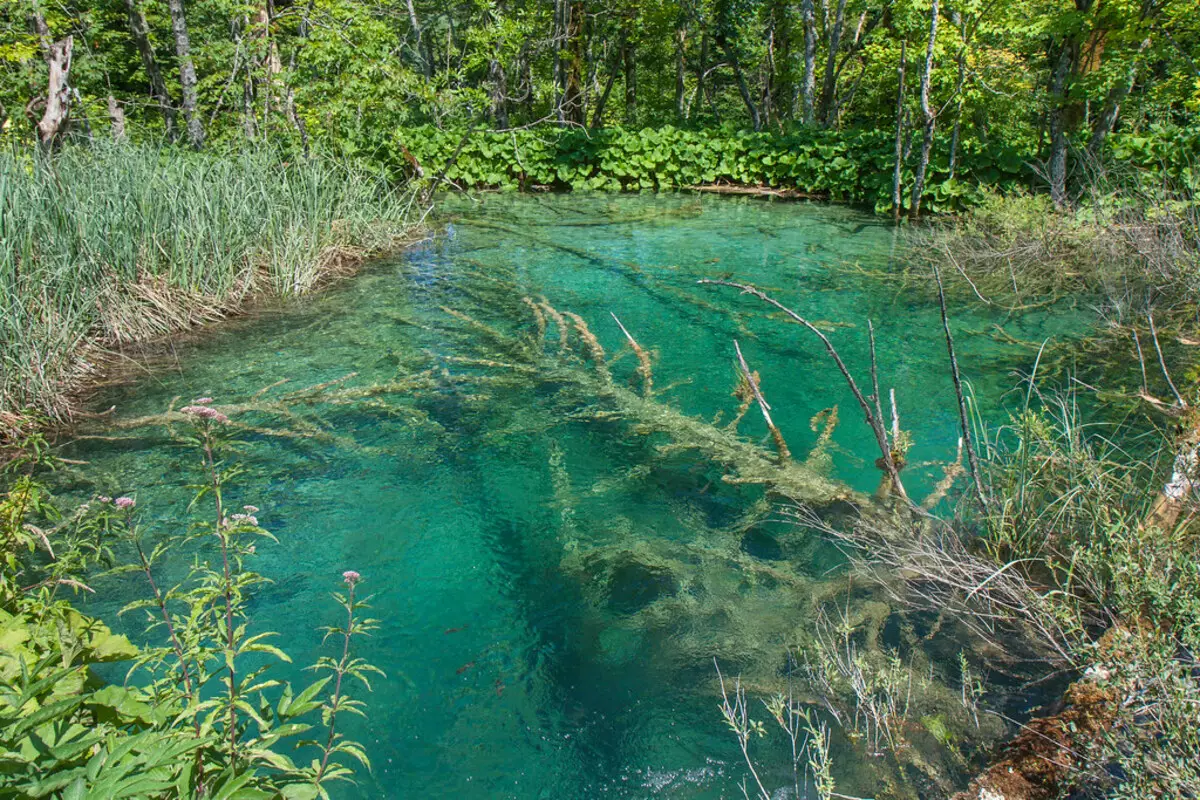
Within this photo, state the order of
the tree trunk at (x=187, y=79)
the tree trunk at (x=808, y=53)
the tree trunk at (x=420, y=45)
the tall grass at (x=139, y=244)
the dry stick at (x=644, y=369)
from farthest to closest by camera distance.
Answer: the tree trunk at (x=420, y=45) → the tree trunk at (x=808, y=53) → the tree trunk at (x=187, y=79) → the dry stick at (x=644, y=369) → the tall grass at (x=139, y=244)

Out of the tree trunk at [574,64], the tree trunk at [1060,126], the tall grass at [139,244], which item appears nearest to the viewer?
the tall grass at [139,244]

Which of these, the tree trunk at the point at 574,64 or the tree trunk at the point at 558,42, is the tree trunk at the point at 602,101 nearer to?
the tree trunk at the point at 574,64

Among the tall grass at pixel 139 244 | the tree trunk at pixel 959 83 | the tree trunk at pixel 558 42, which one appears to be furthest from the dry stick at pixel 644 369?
the tree trunk at pixel 558 42

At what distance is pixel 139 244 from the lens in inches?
245

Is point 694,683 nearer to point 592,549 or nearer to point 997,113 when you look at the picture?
point 592,549

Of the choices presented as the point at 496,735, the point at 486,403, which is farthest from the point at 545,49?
the point at 496,735

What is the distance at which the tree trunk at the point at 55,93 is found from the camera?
6441 mm

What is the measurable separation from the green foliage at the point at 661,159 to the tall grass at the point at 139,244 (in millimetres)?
4295

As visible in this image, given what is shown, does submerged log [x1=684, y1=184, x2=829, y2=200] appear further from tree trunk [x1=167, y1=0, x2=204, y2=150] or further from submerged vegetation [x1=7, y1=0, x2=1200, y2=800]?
tree trunk [x1=167, y1=0, x2=204, y2=150]

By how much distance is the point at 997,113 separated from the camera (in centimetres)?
1500

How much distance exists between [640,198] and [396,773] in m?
12.0

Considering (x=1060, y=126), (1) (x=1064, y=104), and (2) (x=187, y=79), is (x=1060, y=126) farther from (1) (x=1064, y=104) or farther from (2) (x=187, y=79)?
(2) (x=187, y=79)

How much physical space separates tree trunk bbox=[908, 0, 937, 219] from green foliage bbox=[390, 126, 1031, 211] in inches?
36.1

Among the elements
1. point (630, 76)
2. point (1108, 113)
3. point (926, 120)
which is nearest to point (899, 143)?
point (926, 120)
